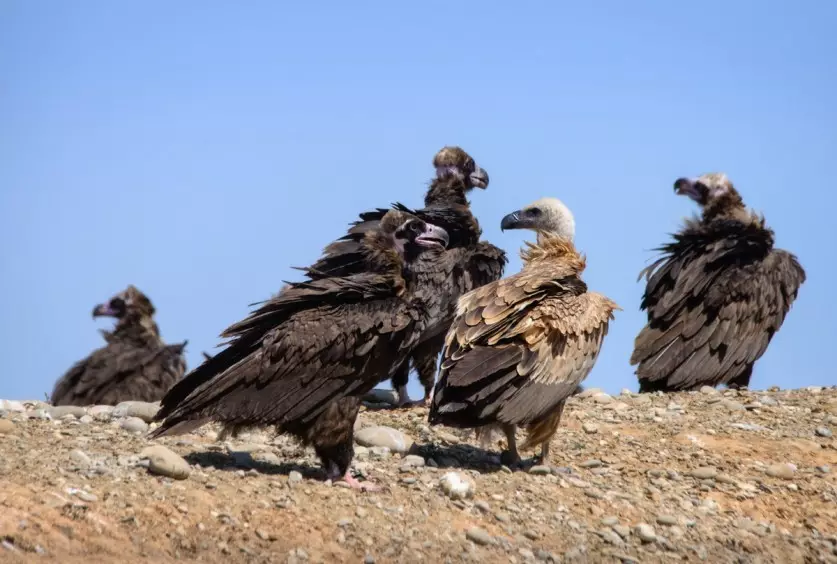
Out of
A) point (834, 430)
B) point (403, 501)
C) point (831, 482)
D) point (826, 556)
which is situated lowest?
point (403, 501)

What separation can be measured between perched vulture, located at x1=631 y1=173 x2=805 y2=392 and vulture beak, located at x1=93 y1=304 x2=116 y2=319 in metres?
6.65

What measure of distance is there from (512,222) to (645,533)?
415 cm

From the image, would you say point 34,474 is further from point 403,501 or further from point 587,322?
point 587,322

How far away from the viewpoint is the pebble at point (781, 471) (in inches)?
385

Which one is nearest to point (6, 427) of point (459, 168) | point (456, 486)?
point (456, 486)

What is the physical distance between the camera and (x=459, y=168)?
13219 millimetres

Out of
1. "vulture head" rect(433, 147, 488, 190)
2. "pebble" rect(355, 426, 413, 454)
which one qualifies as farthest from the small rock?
"vulture head" rect(433, 147, 488, 190)

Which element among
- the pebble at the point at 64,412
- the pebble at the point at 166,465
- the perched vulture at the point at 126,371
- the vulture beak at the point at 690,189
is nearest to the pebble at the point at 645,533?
the pebble at the point at 166,465

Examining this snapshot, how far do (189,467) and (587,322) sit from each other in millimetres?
3229

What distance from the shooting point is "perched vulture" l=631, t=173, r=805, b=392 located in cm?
1321

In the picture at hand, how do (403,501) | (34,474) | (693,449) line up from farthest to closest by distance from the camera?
(693,449) → (403,501) → (34,474)

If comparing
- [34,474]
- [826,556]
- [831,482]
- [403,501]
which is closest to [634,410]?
[831,482]

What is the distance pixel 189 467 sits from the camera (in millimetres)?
8031

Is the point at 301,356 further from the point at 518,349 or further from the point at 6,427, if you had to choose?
the point at 6,427
